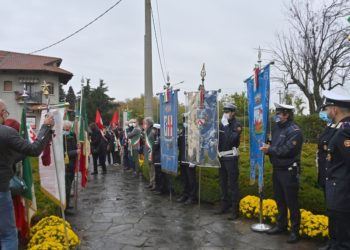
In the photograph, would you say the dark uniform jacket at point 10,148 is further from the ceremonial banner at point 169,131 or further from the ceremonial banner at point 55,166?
the ceremonial banner at point 169,131

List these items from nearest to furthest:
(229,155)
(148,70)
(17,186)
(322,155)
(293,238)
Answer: (17,186)
(322,155)
(293,238)
(229,155)
(148,70)

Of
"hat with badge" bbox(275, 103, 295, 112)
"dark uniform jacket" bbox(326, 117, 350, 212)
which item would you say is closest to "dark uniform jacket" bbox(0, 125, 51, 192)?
"dark uniform jacket" bbox(326, 117, 350, 212)

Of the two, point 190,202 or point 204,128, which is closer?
point 204,128

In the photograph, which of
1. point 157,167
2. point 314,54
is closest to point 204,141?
point 157,167

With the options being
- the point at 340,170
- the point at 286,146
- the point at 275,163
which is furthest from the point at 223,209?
the point at 340,170

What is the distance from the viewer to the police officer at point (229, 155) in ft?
23.6

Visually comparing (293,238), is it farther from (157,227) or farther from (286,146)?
(157,227)

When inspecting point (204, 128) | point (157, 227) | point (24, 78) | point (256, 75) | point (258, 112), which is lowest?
point (157, 227)

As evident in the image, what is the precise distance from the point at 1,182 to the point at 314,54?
26344 millimetres

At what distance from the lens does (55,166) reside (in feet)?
17.1

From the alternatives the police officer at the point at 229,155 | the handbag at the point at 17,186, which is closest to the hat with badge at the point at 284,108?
the police officer at the point at 229,155

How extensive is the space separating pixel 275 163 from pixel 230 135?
4.73 feet

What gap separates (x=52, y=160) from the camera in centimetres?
558

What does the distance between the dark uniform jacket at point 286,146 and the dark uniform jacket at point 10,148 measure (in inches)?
134
